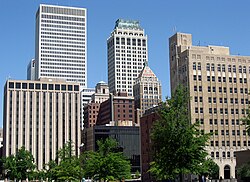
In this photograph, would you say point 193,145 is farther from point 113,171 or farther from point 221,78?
point 221,78

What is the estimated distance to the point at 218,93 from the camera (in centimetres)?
12988

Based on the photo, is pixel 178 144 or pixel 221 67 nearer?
pixel 178 144

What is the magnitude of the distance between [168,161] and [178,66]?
90.8 metres

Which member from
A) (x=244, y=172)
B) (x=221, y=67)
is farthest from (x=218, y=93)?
(x=244, y=172)

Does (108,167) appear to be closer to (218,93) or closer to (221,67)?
(218,93)

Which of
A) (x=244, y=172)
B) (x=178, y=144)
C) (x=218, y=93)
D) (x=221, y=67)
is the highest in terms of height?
(x=221, y=67)

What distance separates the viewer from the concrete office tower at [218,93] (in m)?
125

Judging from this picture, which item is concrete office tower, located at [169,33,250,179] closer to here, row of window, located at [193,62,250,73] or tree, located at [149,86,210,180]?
row of window, located at [193,62,250,73]

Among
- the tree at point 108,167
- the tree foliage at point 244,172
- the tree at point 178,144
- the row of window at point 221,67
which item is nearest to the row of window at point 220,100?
the row of window at point 221,67

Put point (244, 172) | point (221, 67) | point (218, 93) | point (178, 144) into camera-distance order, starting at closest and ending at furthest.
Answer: point (178, 144)
point (244, 172)
point (218, 93)
point (221, 67)

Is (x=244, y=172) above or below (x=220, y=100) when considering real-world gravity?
below

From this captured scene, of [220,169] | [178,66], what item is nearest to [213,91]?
[178,66]

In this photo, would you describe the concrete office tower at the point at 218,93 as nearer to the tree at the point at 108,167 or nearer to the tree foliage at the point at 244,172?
the tree at the point at 108,167

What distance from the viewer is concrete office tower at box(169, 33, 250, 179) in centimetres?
12494
